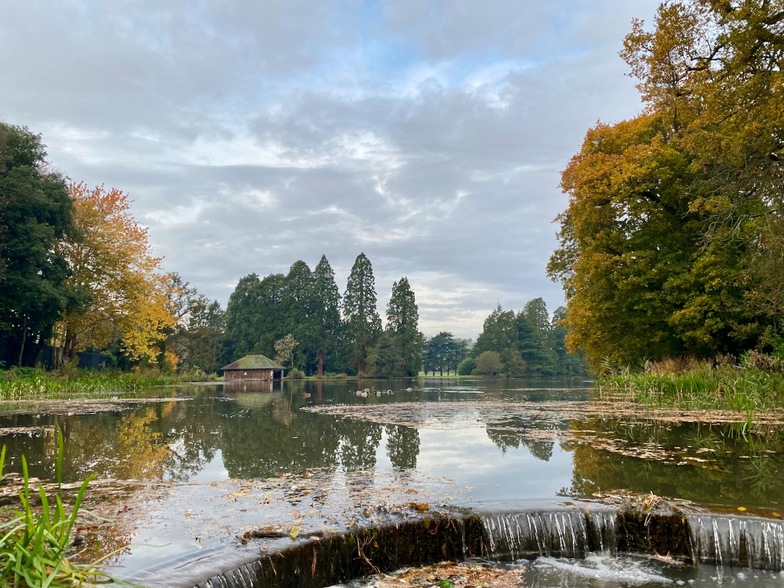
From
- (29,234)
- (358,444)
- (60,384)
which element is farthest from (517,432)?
(29,234)

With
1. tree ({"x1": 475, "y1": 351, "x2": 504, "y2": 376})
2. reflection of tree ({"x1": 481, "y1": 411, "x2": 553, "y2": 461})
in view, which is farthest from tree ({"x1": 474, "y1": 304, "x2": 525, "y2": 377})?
reflection of tree ({"x1": 481, "y1": 411, "x2": 553, "y2": 461})

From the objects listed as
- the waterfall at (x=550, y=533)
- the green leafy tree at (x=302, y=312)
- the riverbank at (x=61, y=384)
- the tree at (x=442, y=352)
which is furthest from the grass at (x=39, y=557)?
the tree at (x=442, y=352)

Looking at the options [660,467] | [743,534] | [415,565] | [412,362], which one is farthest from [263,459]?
[412,362]

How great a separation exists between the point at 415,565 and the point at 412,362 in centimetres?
6202

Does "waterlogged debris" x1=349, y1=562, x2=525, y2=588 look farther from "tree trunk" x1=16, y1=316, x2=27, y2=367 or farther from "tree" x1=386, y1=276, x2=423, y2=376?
"tree" x1=386, y1=276, x2=423, y2=376

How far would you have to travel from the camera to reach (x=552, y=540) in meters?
4.50

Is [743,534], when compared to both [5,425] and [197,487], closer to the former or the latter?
[197,487]

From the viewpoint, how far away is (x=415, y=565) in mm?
4199

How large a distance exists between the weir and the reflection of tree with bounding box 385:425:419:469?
2.43 m

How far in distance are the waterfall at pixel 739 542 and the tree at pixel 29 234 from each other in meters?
23.2

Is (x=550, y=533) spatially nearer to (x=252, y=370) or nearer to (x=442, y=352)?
(x=252, y=370)

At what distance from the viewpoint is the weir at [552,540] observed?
3.99 meters

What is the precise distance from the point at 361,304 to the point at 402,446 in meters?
58.4

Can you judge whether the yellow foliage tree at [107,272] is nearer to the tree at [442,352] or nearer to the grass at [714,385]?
the grass at [714,385]
